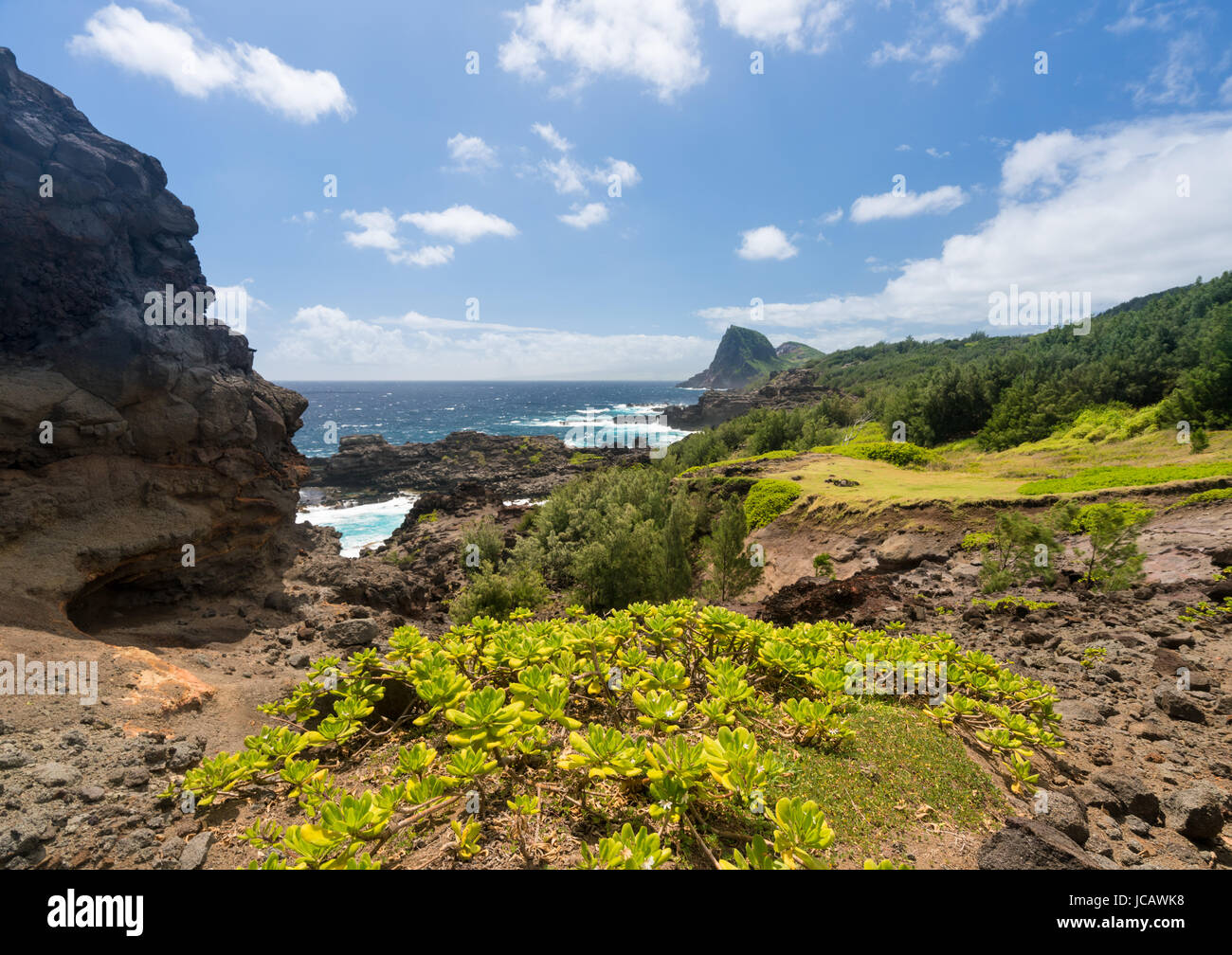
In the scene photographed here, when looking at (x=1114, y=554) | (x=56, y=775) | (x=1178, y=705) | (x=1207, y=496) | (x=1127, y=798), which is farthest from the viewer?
(x=1207, y=496)

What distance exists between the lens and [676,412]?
4375 inches

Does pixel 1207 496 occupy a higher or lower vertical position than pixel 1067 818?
higher

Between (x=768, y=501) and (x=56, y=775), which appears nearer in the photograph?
(x=56, y=775)

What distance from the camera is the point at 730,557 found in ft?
55.3

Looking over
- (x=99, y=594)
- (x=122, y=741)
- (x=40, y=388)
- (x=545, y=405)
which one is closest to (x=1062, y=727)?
(x=122, y=741)

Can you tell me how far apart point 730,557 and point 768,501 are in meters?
7.97

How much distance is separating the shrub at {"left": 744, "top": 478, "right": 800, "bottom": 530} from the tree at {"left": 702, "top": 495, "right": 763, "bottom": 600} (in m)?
5.76

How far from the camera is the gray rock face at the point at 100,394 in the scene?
10664 mm

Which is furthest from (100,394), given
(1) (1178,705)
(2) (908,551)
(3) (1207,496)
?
(3) (1207,496)

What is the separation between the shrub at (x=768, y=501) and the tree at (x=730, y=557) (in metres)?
5.76

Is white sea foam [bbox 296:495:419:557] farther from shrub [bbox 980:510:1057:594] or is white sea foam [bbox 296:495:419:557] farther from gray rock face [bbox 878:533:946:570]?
shrub [bbox 980:510:1057:594]

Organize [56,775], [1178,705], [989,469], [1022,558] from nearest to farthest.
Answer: [56,775], [1178,705], [1022,558], [989,469]

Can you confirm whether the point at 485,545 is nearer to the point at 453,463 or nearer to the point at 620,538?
the point at 620,538

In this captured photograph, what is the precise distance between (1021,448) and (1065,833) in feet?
113
